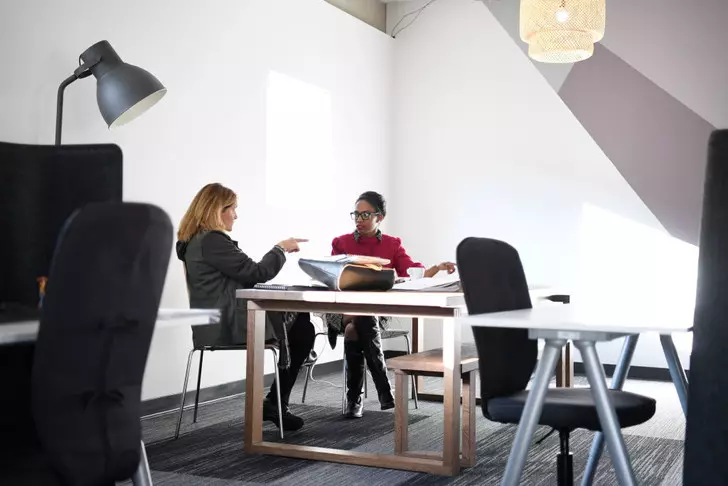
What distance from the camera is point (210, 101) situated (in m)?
4.79

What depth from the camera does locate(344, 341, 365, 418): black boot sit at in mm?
4176

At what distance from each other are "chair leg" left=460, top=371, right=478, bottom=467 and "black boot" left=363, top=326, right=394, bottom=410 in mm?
913

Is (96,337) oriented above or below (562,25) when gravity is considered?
below

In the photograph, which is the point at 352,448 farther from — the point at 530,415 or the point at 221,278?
the point at 530,415

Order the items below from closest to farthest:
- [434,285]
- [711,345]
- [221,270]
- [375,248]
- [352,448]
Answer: [711,345]
[434,285]
[352,448]
[221,270]
[375,248]

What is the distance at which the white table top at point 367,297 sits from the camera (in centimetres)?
305

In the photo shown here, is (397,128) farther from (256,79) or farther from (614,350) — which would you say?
(614,350)

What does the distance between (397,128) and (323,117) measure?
1.06 m

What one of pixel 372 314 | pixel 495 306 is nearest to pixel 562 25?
pixel 372 314

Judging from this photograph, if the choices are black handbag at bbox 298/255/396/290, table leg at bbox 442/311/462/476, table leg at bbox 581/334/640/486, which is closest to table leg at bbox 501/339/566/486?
table leg at bbox 581/334/640/486

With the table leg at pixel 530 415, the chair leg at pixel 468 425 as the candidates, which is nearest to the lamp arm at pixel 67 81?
the chair leg at pixel 468 425

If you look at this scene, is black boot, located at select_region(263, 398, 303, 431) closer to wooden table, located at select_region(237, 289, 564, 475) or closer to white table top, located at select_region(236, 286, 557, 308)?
wooden table, located at select_region(237, 289, 564, 475)

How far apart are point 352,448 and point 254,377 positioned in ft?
1.80

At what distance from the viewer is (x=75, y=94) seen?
12.9 feet
